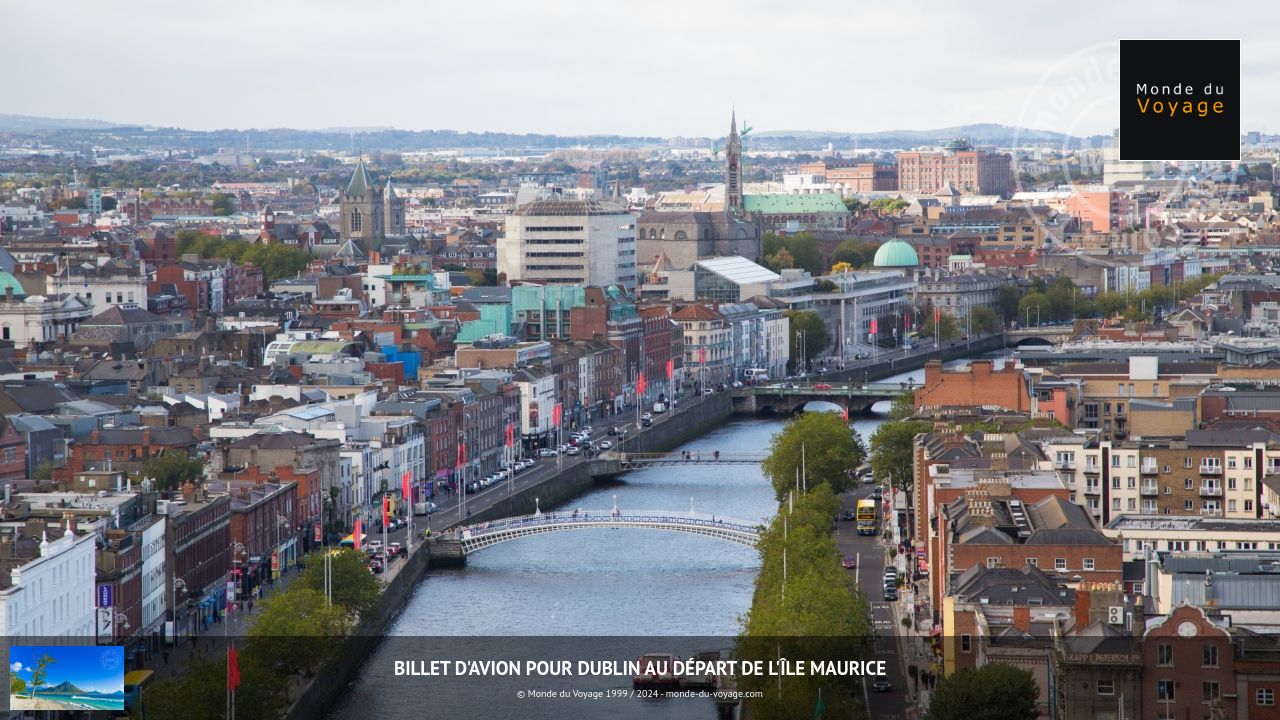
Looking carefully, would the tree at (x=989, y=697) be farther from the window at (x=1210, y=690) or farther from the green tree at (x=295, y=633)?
the green tree at (x=295, y=633)

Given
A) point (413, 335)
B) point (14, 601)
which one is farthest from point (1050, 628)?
point (413, 335)

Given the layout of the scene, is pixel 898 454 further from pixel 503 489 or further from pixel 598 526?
pixel 503 489

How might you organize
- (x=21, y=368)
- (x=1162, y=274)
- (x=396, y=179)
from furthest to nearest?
1. (x=396, y=179)
2. (x=1162, y=274)
3. (x=21, y=368)

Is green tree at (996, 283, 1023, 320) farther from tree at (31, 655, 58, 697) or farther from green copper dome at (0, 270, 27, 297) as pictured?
tree at (31, 655, 58, 697)

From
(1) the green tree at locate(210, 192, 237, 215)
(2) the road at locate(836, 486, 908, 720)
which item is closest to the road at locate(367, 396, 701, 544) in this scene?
(2) the road at locate(836, 486, 908, 720)

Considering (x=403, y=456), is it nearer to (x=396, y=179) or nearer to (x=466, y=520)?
(x=466, y=520)

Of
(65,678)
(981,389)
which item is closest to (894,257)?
(981,389)
